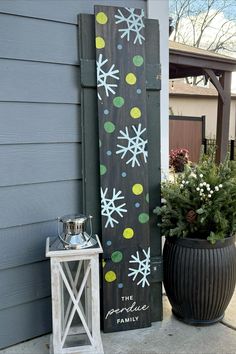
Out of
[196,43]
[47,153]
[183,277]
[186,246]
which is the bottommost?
[183,277]

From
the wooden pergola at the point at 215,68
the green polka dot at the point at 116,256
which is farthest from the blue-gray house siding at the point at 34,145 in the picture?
the wooden pergola at the point at 215,68

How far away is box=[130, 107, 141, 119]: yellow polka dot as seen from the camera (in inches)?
80.4

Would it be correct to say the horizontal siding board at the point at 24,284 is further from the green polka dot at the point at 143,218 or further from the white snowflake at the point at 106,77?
the white snowflake at the point at 106,77

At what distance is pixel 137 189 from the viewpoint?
6.86 ft

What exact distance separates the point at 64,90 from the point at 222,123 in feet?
14.5

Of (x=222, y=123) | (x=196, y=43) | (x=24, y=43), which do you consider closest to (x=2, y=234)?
(x=24, y=43)

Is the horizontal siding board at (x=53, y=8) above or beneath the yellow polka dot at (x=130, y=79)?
above

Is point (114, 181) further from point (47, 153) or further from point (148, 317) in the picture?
point (148, 317)

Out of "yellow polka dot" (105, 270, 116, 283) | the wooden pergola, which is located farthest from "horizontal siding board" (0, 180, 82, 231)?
the wooden pergola

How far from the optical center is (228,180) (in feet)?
6.89

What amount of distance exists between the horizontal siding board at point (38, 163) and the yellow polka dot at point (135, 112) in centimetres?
34

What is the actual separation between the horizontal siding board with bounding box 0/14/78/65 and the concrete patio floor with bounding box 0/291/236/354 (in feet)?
4.95

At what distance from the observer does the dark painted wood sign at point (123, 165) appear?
1.98 metres

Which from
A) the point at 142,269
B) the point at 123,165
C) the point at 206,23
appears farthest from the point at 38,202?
the point at 206,23
